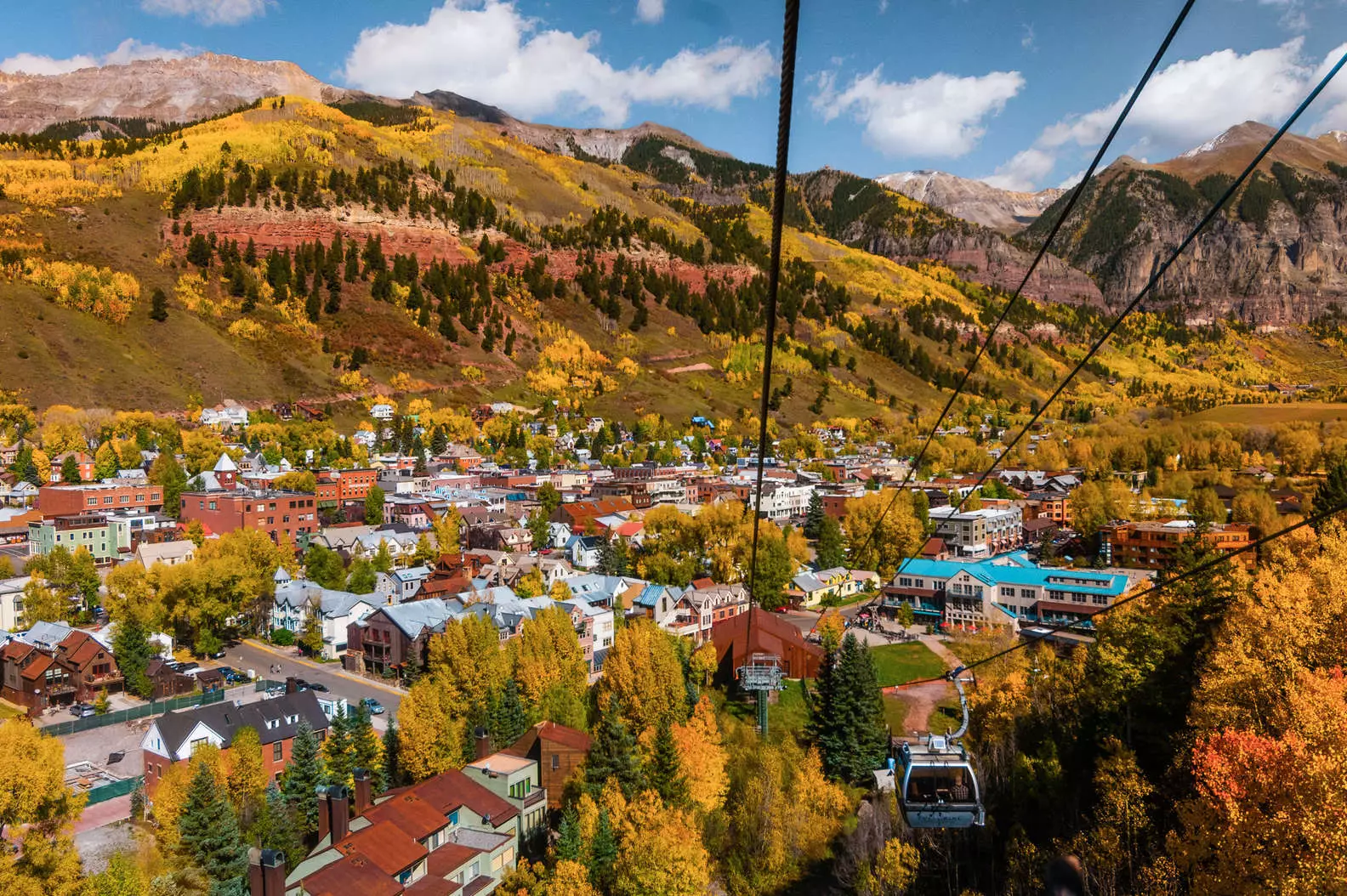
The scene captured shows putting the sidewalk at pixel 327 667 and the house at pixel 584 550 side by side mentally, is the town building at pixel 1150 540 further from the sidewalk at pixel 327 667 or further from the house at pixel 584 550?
the sidewalk at pixel 327 667

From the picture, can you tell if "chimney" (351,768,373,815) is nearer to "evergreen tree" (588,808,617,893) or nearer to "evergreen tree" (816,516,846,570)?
"evergreen tree" (588,808,617,893)

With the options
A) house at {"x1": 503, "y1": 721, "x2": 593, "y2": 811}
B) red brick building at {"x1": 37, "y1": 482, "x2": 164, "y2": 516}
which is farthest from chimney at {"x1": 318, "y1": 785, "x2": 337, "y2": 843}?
red brick building at {"x1": 37, "y1": 482, "x2": 164, "y2": 516}

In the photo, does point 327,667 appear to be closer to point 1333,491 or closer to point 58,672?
point 58,672

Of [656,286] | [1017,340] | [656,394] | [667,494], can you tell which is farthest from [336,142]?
[1017,340]

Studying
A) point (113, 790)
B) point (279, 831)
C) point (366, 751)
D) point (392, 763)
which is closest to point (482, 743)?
point (392, 763)

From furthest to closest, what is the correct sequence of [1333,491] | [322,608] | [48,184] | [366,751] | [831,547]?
[48,184] < [831,547] < [1333,491] < [322,608] < [366,751]

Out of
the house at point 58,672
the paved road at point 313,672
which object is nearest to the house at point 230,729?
the paved road at point 313,672

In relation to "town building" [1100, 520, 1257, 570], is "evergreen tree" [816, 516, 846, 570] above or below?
below
